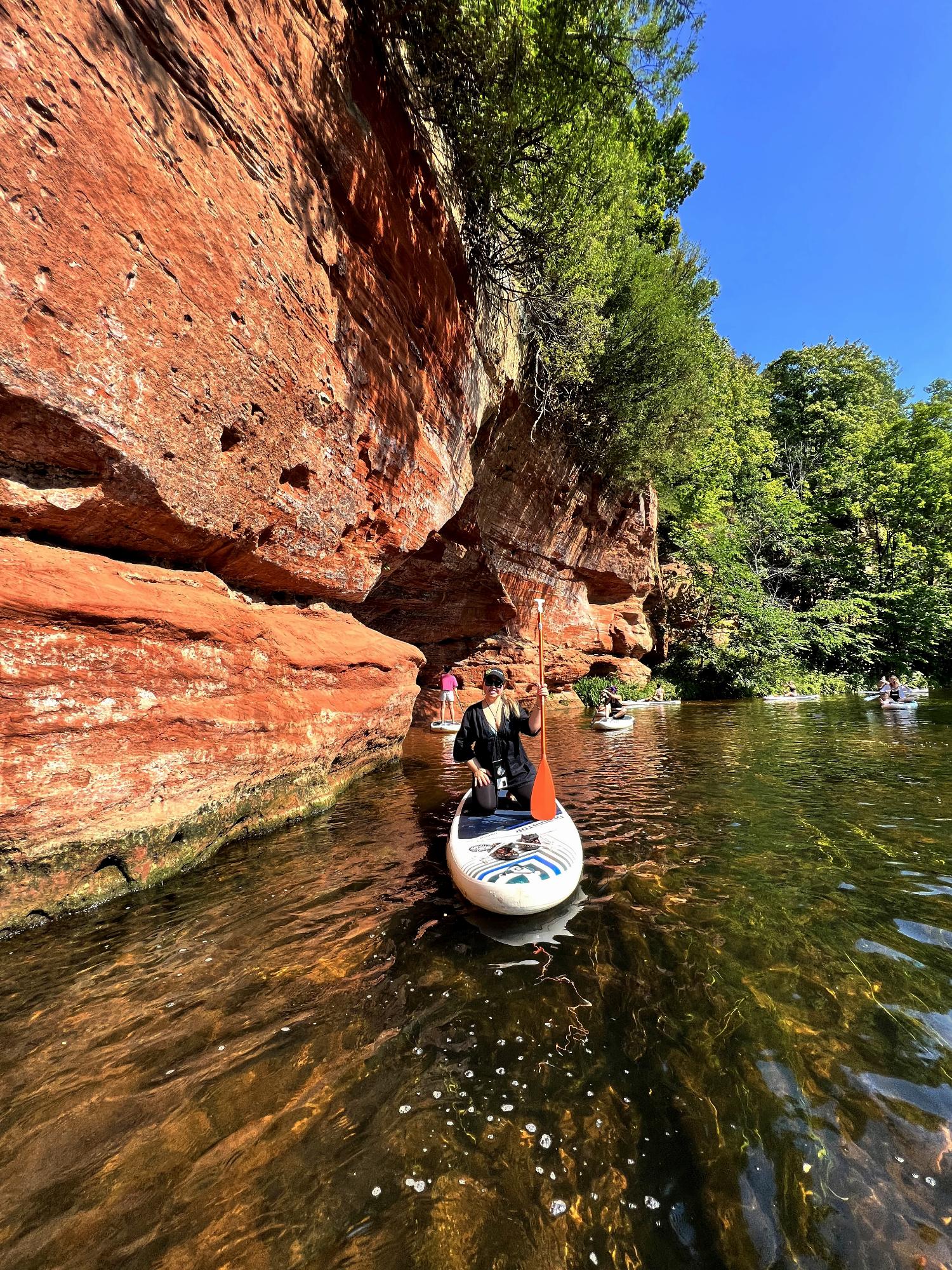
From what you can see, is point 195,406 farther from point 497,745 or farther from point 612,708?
point 612,708

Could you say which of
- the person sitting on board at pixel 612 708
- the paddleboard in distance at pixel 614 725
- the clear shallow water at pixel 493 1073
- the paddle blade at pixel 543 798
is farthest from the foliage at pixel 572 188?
the clear shallow water at pixel 493 1073

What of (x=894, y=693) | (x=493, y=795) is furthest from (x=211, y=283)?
(x=894, y=693)

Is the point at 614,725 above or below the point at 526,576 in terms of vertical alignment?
below

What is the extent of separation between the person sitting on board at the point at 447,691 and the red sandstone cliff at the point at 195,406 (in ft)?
27.9

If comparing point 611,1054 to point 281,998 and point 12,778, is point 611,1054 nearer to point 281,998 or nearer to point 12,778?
point 281,998

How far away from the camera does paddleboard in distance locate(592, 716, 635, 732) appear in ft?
48.0

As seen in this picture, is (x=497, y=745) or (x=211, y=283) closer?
(x=211, y=283)

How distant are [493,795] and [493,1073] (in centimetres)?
302

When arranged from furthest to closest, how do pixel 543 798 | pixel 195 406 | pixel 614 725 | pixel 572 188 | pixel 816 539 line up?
pixel 816 539, pixel 614 725, pixel 572 188, pixel 195 406, pixel 543 798

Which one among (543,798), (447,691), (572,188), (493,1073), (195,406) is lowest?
(493,1073)

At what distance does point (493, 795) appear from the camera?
5.51 m

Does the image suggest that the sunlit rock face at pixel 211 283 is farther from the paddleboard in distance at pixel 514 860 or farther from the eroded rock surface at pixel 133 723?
the paddleboard in distance at pixel 514 860

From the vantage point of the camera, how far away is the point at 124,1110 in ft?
7.83

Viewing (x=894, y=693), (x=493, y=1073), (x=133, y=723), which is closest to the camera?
(x=493, y=1073)
